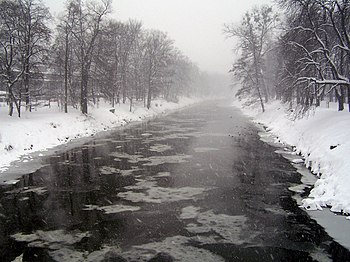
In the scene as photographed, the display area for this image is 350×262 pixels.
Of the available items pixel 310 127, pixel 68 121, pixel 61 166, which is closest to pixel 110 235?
pixel 61 166

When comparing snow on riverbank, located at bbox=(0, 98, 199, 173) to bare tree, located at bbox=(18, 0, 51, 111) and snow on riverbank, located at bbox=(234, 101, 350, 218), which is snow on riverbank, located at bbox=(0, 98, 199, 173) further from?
snow on riverbank, located at bbox=(234, 101, 350, 218)

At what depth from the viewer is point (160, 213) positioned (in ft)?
30.8

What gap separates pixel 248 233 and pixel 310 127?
48.2 feet

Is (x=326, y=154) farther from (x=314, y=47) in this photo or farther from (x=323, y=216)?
(x=314, y=47)

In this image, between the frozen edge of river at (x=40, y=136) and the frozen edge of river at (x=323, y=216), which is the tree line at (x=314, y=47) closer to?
the frozen edge of river at (x=323, y=216)

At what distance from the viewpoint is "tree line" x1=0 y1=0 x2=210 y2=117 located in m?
25.7

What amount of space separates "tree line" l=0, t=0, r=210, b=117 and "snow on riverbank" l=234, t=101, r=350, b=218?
22.2m

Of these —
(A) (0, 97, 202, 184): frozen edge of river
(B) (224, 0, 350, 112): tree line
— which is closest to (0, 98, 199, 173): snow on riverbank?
(A) (0, 97, 202, 184): frozen edge of river

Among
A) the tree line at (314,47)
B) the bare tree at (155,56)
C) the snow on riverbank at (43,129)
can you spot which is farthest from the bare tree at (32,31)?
the bare tree at (155,56)

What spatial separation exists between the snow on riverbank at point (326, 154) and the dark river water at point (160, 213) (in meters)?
1.07

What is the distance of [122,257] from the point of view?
6.77m

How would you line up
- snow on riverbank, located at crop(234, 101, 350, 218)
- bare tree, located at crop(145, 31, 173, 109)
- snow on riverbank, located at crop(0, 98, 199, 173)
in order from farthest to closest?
bare tree, located at crop(145, 31, 173, 109) < snow on riverbank, located at crop(0, 98, 199, 173) < snow on riverbank, located at crop(234, 101, 350, 218)

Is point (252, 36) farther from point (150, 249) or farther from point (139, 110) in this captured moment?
point (150, 249)

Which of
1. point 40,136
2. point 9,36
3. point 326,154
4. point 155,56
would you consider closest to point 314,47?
point 326,154
